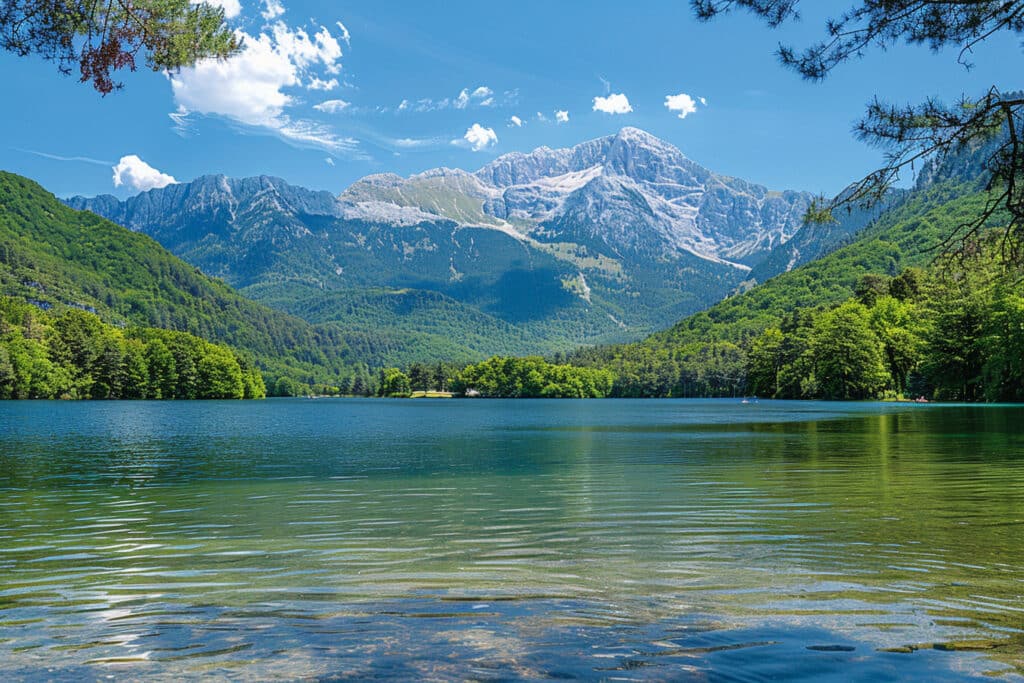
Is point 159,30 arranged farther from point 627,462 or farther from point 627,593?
point 627,462

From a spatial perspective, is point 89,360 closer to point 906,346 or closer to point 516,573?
point 906,346

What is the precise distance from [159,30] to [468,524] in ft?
46.6

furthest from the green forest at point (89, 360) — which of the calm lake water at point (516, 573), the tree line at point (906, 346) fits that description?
the tree line at point (906, 346)

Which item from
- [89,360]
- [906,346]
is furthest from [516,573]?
[89,360]

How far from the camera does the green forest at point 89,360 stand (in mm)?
148000

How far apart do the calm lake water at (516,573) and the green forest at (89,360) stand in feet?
451

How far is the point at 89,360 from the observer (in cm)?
16400

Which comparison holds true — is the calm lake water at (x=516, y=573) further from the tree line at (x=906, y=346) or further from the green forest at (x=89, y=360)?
the green forest at (x=89, y=360)

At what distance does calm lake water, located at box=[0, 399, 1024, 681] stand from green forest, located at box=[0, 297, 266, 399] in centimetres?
13735

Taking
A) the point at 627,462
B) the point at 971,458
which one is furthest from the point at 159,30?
the point at 971,458

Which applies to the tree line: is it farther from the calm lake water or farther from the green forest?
the green forest

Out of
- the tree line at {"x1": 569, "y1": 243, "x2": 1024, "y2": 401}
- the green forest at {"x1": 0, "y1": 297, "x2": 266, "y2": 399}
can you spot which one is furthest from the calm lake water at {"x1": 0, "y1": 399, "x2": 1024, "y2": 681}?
the green forest at {"x1": 0, "y1": 297, "x2": 266, "y2": 399}

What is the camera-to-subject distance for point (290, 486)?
27219 mm

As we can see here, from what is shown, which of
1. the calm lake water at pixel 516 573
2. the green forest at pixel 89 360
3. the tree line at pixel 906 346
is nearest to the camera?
the calm lake water at pixel 516 573
